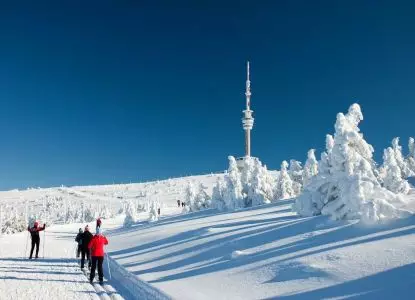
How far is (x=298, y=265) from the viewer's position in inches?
492

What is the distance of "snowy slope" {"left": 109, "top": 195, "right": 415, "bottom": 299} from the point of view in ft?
34.6

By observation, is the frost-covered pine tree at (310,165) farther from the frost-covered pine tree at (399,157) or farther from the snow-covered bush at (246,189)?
the frost-covered pine tree at (399,157)

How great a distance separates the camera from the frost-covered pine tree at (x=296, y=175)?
2362 inches

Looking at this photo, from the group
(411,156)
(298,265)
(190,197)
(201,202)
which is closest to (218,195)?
(201,202)

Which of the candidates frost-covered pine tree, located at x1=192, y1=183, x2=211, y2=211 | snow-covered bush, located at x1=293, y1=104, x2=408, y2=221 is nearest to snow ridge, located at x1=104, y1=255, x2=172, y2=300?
snow-covered bush, located at x1=293, y1=104, x2=408, y2=221

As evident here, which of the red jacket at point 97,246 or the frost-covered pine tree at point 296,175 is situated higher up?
the frost-covered pine tree at point 296,175

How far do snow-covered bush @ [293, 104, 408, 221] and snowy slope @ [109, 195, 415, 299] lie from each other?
0.56 meters

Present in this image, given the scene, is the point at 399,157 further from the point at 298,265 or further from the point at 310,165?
the point at 298,265

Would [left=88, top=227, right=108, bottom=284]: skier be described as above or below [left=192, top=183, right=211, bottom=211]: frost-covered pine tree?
below

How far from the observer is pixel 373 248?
12602 mm

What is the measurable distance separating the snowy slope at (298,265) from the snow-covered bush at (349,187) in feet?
1.83

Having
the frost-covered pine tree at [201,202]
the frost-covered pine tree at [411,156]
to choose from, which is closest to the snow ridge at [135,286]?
the frost-covered pine tree at [201,202]

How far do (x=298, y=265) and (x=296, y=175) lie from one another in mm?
51457

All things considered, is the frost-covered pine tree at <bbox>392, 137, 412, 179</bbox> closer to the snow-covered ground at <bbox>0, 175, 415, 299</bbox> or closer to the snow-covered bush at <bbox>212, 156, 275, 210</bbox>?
the snow-covered bush at <bbox>212, 156, 275, 210</bbox>
